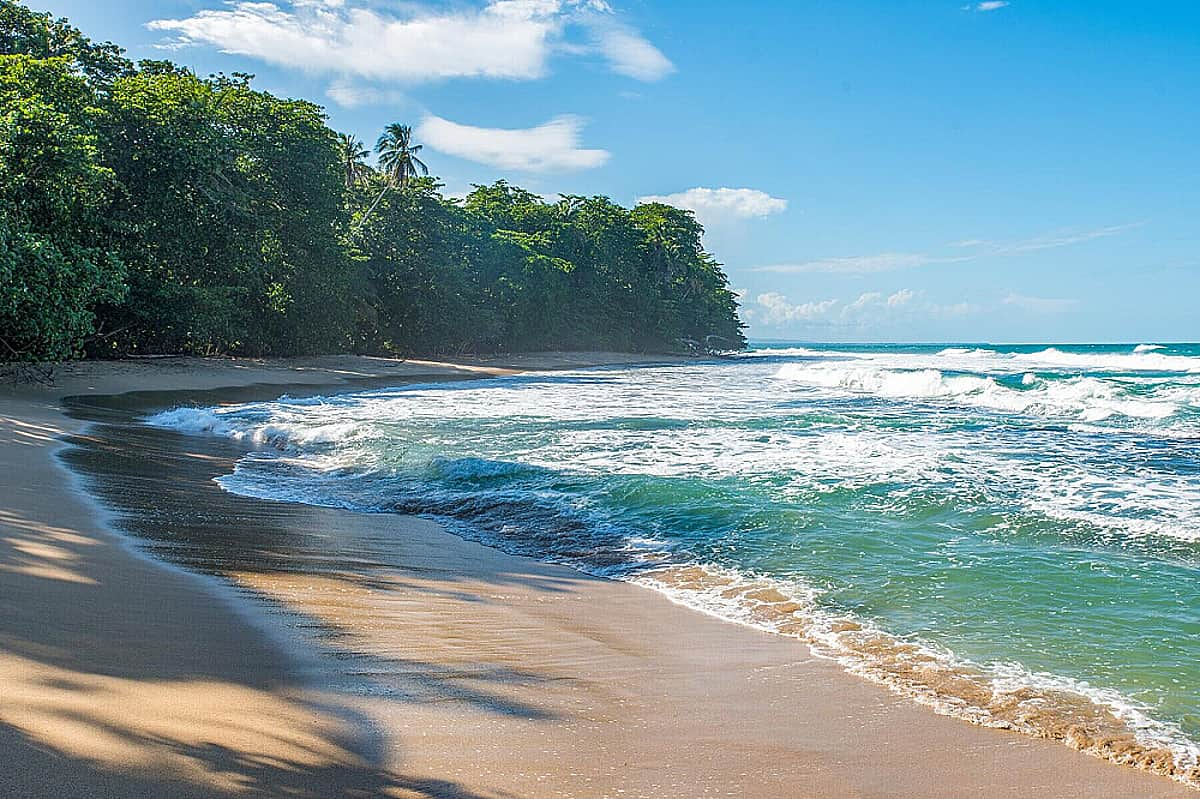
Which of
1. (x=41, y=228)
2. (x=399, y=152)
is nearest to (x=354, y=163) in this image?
(x=399, y=152)

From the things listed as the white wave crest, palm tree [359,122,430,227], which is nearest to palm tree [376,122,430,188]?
palm tree [359,122,430,227]

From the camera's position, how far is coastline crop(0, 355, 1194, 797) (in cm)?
276

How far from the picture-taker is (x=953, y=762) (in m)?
3.16

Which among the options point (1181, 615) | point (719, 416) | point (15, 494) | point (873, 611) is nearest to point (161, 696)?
point (873, 611)

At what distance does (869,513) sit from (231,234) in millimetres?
24197

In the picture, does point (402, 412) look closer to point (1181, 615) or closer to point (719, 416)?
point (719, 416)

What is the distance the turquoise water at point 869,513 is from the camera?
4.38 m

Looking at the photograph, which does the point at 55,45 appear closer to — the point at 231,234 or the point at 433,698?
the point at 231,234

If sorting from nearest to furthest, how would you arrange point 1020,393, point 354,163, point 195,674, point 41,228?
point 195,674, point 41,228, point 1020,393, point 354,163

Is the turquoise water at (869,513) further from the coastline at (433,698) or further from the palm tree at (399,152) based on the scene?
the palm tree at (399,152)

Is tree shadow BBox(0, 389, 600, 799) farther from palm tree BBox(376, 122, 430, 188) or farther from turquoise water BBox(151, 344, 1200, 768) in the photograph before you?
palm tree BBox(376, 122, 430, 188)

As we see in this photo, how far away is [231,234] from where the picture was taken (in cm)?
2623

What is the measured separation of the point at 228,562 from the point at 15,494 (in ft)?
9.06

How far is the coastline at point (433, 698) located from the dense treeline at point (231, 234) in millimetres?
12903
